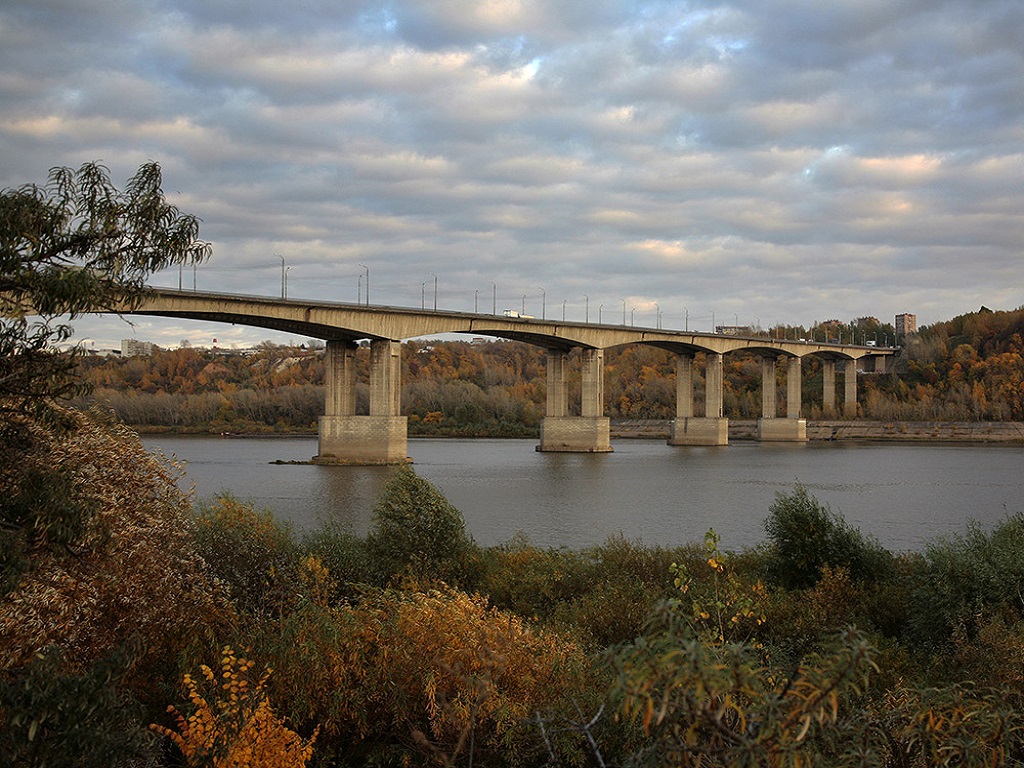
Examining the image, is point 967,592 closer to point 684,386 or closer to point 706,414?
point 706,414

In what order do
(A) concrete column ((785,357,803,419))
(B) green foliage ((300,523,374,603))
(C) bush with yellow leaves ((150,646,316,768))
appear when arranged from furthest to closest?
(A) concrete column ((785,357,803,419)) < (B) green foliage ((300,523,374,603)) < (C) bush with yellow leaves ((150,646,316,768))

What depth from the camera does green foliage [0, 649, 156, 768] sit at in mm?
5246

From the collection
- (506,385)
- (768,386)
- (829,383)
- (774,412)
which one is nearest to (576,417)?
(768,386)

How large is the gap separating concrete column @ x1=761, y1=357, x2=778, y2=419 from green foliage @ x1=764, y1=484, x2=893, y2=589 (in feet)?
267

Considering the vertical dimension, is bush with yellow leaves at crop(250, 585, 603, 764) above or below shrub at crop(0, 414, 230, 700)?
below

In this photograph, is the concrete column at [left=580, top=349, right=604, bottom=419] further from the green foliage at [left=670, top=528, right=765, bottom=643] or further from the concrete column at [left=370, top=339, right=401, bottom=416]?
the green foliage at [left=670, top=528, right=765, bottom=643]

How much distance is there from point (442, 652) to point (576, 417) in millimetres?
65058

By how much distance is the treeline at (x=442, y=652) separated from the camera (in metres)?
3.75

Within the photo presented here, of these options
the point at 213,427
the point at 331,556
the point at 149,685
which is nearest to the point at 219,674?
the point at 149,685

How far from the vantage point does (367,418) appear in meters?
56.6

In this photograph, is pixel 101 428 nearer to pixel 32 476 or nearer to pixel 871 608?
pixel 32 476

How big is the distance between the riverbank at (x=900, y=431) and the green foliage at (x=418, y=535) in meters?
77.0

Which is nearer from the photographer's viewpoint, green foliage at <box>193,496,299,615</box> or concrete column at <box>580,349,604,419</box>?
green foliage at <box>193,496,299,615</box>

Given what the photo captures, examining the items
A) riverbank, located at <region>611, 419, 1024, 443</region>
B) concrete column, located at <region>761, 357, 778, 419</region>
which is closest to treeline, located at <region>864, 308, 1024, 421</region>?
riverbank, located at <region>611, 419, 1024, 443</region>
